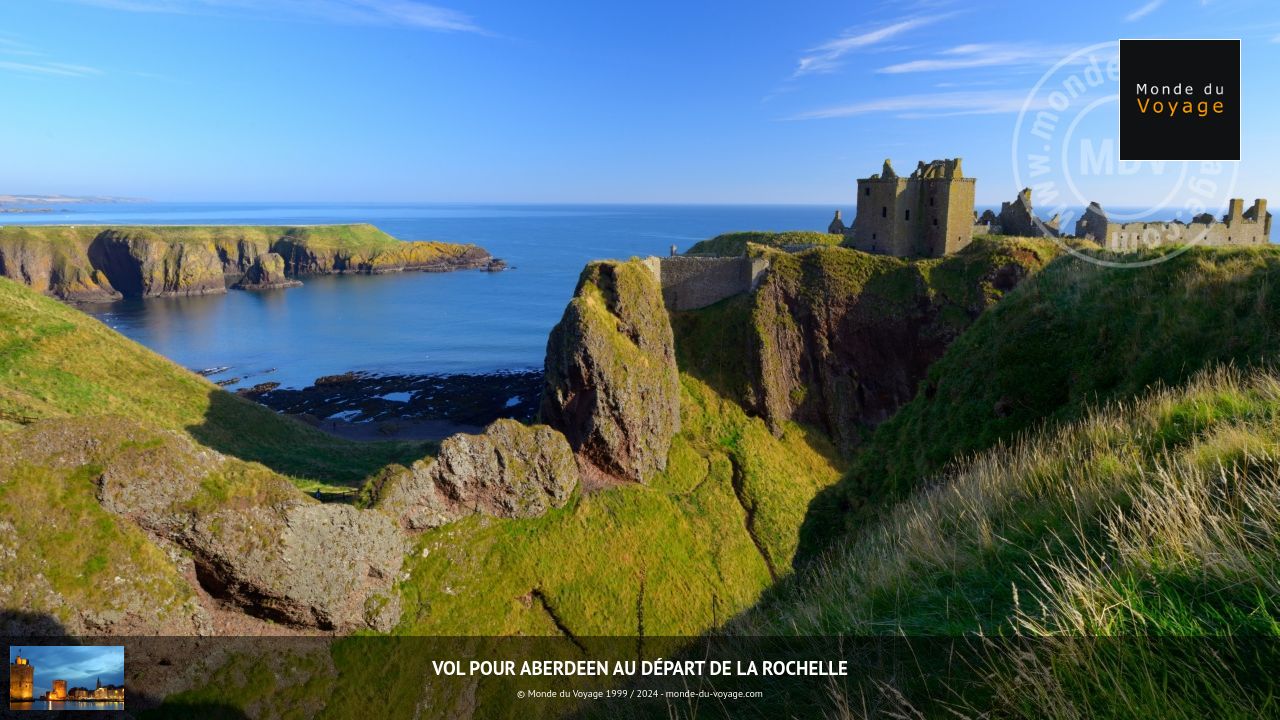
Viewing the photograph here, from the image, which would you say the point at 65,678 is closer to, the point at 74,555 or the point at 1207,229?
the point at 74,555

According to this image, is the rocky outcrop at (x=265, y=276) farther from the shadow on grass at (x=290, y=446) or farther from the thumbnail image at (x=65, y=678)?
the thumbnail image at (x=65, y=678)

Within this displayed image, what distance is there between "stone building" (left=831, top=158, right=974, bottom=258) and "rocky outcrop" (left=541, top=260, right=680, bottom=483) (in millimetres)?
22676

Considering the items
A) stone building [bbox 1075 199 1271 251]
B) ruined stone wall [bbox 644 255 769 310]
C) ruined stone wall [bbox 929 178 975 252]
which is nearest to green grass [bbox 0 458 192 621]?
ruined stone wall [bbox 644 255 769 310]

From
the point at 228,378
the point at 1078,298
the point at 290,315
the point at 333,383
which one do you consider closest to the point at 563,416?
the point at 1078,298

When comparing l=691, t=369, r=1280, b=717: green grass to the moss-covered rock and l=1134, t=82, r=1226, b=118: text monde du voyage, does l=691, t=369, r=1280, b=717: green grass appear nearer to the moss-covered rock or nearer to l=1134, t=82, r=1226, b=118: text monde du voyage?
l=1134, t=82, r=1226, b=118: text monde du voyage

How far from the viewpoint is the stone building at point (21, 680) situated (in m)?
12.0

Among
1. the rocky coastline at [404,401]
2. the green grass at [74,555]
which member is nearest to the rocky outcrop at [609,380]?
the green grass at [74,555]

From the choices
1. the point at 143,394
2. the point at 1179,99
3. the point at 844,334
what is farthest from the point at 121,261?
the point at 1179,99

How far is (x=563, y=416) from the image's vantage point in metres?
33.2

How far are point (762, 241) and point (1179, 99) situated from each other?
45.7m

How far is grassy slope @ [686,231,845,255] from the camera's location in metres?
56.8

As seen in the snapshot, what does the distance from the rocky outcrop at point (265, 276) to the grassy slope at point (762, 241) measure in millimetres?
137965

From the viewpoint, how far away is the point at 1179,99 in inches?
572

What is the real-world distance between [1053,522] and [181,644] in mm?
19081
